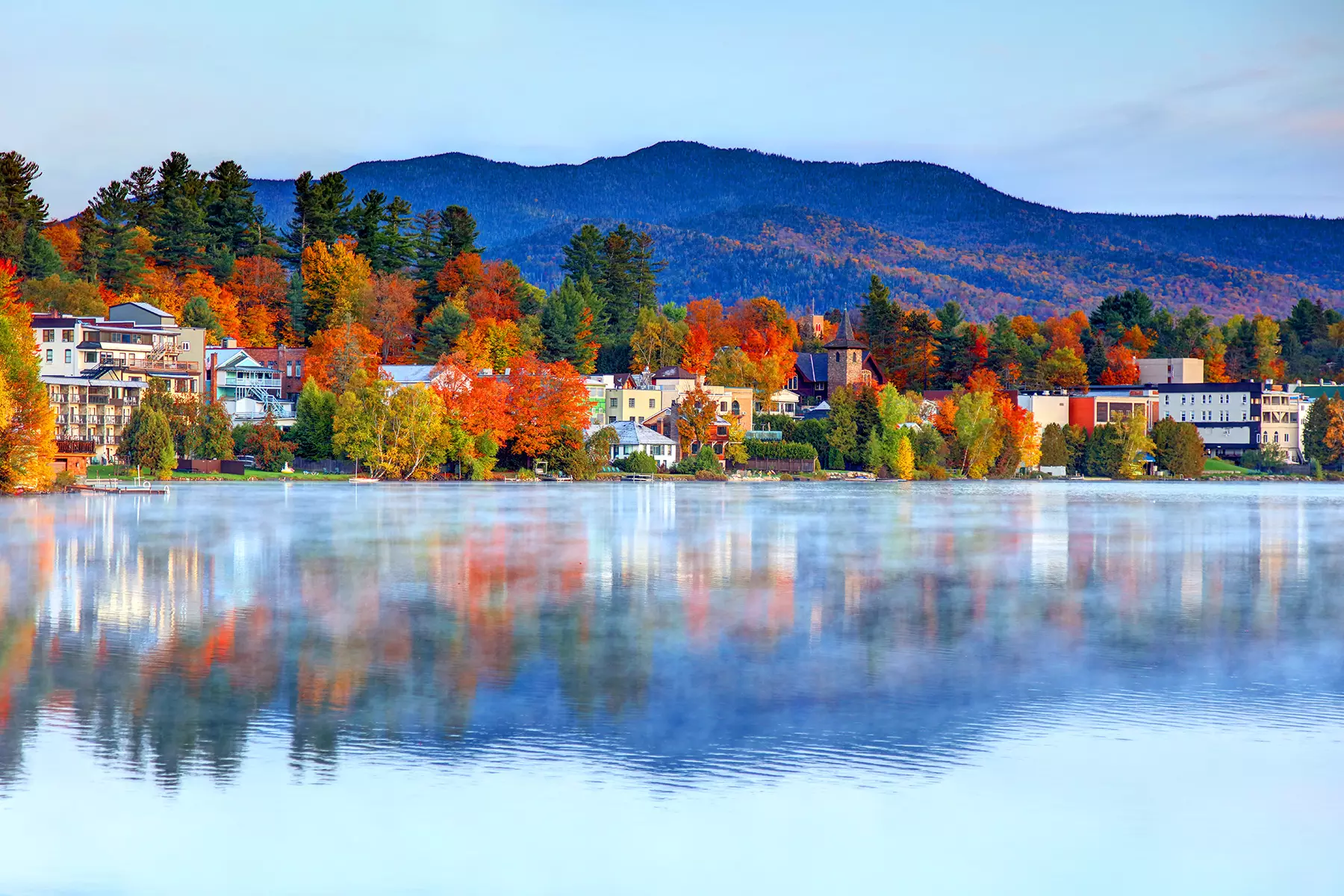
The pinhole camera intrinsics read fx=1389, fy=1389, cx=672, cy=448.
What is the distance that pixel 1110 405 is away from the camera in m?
134

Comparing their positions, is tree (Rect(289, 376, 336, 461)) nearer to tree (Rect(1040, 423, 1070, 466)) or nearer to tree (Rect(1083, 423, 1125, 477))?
tree (Rect(1040, 423, 1070, 466))

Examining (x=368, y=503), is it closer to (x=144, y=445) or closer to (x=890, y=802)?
(x=144, y=445)

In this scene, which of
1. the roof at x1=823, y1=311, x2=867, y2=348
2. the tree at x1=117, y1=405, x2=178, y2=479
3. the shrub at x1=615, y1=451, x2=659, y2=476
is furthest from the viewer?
the roof at x1=823, y1=311, x2=867, y2=348

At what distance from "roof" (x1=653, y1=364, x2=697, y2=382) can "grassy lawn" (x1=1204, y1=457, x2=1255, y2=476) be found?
52.2 meters

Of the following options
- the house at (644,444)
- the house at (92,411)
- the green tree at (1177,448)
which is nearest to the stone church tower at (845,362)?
the house at (644,444)

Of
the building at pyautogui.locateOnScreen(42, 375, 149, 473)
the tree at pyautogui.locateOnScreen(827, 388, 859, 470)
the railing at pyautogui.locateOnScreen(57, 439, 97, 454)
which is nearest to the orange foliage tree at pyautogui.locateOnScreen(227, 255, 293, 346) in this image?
the building at pyautogui.locateOnScreen(42, 375, 149, 473)

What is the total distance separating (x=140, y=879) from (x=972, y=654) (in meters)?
13.7

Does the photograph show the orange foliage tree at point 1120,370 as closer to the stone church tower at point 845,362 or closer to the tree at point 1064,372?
the tree at point 1064,372

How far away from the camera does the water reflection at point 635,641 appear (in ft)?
49.8

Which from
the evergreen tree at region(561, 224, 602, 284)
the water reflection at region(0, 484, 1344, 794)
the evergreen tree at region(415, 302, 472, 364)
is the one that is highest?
the evergreen tree at region(561, 224, 602, 284)

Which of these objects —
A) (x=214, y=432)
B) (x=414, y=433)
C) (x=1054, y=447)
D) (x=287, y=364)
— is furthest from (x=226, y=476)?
(x=1054, y=447)

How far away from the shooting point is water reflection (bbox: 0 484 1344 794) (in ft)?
49.8

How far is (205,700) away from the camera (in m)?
16.9

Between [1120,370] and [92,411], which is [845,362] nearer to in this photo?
[1120,370]
